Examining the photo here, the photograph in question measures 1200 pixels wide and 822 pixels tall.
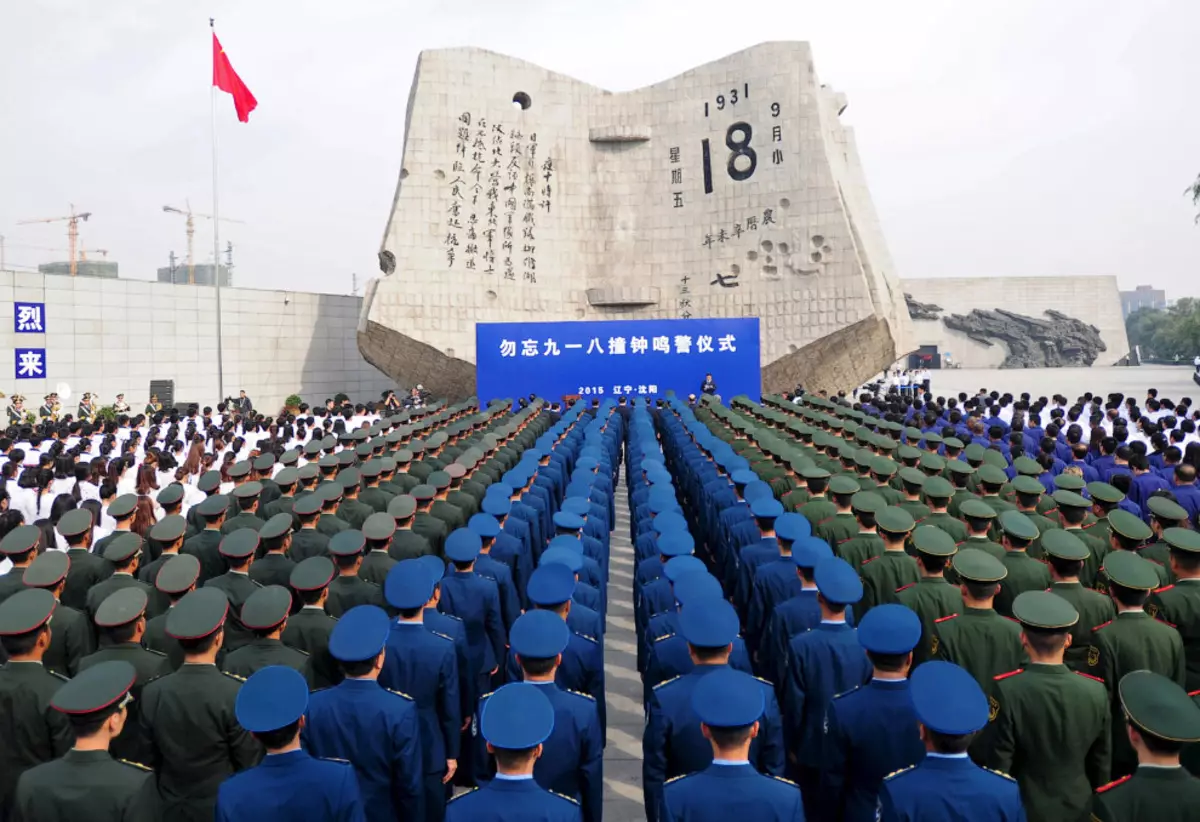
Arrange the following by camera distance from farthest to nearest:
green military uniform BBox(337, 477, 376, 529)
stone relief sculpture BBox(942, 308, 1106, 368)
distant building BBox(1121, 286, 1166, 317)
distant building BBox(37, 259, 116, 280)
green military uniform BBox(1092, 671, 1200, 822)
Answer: distant building BBox(1121, 286, 1166, 317)
stone relief sculpture BBox(942, 308, 1106, 368)
distant building BBox(37, 259, 116, 280)
green military uniform BBox(337, 477, 376, 529)
green military uniform BBox(1092, 671, 1200, 822)

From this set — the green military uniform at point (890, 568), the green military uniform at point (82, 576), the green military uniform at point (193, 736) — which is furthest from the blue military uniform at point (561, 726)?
the green military uniform at point (82, 576)

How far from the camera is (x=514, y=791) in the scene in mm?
2055

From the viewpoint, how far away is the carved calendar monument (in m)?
18.3

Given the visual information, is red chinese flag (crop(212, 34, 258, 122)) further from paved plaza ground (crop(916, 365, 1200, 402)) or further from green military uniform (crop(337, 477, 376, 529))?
→ paved plaza ground (crop(916, 365, 1200, 402))

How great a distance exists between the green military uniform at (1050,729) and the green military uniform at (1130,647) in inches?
19.2

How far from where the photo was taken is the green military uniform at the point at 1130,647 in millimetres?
3074

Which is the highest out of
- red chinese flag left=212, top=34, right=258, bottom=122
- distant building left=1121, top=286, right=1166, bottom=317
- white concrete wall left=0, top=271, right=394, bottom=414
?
distant building left=1121, top=286, right=1166, bottom=317

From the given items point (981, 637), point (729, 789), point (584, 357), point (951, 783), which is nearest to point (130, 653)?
point (729, 789)

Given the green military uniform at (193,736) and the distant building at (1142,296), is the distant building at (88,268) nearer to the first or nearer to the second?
the green military uniform at (193,736)

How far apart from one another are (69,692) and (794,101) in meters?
18.7

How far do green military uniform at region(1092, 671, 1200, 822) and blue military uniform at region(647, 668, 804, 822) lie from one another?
753mm

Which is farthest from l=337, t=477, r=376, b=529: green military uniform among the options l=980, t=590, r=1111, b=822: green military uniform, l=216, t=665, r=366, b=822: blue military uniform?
l=980, t=590, r=1111, b=822: green military uniform

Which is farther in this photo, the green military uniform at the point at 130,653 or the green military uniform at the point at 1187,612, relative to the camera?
the green military uniform at the point at 1187,612

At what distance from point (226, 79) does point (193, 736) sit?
19142 millimetres
